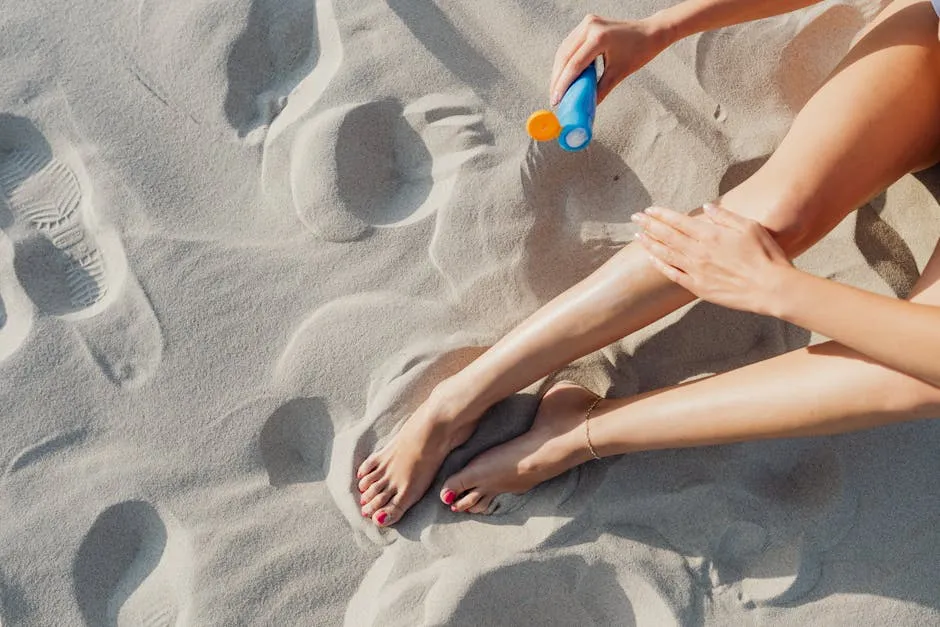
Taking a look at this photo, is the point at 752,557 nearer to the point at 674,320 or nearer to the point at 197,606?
the point at 674,320

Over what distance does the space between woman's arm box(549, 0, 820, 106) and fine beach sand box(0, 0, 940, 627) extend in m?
0.23

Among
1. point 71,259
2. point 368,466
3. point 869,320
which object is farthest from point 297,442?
point 869,320

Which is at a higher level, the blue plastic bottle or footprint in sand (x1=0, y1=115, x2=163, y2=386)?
the blue plastic bottle

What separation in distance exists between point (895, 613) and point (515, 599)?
0.67 metres

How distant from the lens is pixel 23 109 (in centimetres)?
150

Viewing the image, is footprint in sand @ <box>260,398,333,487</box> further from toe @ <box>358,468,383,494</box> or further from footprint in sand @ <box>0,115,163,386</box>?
footprint in sand @ <box>0,115,163,386</box>

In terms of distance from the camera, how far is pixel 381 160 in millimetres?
1540

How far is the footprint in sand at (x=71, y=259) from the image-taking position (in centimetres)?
146

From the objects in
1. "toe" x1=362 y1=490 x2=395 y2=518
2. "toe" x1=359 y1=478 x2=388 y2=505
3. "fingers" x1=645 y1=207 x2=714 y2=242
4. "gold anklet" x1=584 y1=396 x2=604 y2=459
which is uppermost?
"fingers" x1=645 y1=207 x2=714 y2=242

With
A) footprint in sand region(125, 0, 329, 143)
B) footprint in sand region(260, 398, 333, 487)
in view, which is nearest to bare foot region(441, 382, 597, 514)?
footprint in sand region(260, 398, 333, 487)

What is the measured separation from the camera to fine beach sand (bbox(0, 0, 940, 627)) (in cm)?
142

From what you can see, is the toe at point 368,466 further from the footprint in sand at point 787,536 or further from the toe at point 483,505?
the footprint in sand at point 787,536

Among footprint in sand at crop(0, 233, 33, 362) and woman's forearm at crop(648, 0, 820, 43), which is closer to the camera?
woman's forearm at crop(648, 0, 820, 43)

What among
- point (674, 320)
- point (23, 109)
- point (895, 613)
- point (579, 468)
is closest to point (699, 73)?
point (674, 320)
